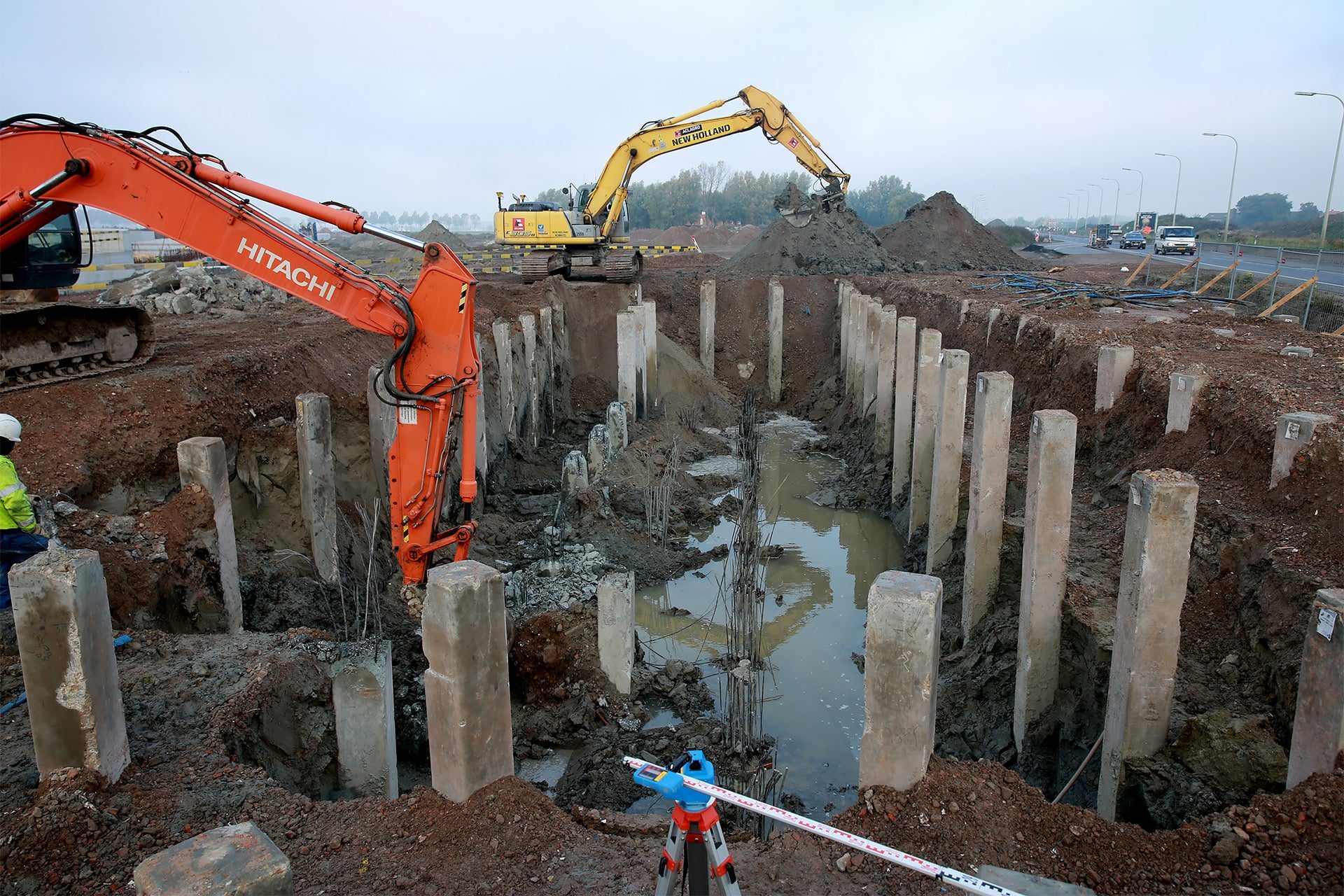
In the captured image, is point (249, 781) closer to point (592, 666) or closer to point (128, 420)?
point (592, 666)

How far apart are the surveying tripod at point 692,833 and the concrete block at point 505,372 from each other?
10.3 meters

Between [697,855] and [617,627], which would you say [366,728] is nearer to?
[617,627]

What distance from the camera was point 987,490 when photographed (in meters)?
7.56

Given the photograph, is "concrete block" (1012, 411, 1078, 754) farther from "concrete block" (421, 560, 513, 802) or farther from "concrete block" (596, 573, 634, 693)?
"concrete block" (421, 560, 513, 802)

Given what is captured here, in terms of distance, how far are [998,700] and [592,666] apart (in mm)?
3186

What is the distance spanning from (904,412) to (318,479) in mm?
7277

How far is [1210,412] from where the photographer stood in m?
7.76

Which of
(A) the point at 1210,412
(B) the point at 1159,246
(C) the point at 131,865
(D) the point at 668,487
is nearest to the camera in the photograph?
(C) the point at 131,865

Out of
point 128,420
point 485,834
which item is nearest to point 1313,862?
point 485,834

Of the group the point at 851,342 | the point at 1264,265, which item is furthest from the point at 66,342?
the point at 1264,265

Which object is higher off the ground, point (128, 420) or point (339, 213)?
point (339, 213)

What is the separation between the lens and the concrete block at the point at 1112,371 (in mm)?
9258

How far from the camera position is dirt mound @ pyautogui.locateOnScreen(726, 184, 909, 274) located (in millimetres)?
26859

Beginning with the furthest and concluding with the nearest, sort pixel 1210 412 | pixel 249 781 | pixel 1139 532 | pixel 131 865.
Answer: pixel 1210 412
pixel 1139 532
pixel 249 781
pixel 131 865
